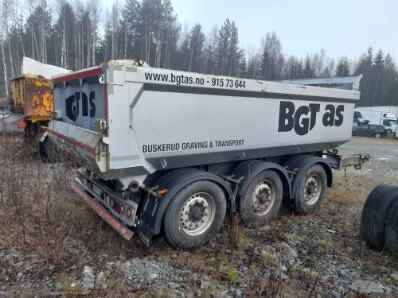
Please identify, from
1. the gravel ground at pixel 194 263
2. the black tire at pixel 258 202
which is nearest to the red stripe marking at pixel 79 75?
the gravel ground at pixel 194 263

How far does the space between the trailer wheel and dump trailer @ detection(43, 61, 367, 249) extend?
148 centimetres

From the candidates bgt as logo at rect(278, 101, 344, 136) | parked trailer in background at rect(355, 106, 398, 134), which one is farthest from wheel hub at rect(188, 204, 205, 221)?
parked trailer in background at rect(355, 106, 398, 134)

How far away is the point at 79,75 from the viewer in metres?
3.95

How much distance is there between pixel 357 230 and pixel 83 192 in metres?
4.55

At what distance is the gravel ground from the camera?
3.18m

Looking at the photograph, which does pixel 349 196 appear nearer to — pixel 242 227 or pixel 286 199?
pixel 286 199

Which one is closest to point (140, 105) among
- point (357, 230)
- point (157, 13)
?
point (357, 230)

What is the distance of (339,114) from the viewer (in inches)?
236

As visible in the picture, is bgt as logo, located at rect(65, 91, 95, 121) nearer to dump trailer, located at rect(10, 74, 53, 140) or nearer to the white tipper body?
the white tipper body

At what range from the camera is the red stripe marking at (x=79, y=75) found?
3419mm

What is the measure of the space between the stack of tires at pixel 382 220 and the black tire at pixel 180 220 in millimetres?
2089

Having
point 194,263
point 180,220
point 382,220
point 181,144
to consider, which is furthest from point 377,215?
point 181,144

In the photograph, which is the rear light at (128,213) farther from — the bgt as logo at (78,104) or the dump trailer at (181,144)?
the bgt as logo at (78,104)

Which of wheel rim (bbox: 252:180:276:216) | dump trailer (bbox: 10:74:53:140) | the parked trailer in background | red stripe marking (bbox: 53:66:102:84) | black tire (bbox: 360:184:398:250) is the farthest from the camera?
the parked trailer in background
